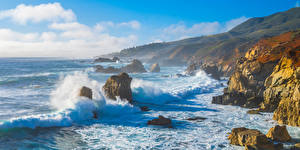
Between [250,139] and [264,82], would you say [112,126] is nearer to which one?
[250,139]

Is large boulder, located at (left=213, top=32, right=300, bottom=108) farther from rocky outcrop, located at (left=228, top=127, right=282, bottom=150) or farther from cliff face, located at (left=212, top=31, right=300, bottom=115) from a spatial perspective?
rocky outcrop, located at (left=228, top=127, right=282, bottom=150)

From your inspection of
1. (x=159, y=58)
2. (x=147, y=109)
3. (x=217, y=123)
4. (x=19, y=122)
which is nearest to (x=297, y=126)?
(x=217, y=123)

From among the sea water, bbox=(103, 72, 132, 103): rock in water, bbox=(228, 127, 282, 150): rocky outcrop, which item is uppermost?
bbox=(103, 72, 132, 103): rock in water

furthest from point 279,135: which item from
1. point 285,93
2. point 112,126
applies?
point 112,126

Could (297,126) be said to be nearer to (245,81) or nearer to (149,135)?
(149,135)

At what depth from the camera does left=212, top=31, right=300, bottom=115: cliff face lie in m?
16.4

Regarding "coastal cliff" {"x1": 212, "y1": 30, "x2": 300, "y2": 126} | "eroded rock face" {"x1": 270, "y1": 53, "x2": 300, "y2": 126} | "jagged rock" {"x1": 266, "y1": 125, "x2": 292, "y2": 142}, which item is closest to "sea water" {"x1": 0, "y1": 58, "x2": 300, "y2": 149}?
"eroded rock face" {"x1": 270, "y1": 53, "x2": 300, "y2": 126}

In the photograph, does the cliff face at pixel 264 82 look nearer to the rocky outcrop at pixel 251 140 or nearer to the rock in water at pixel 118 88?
the rocky outcrop at pixel 251 140

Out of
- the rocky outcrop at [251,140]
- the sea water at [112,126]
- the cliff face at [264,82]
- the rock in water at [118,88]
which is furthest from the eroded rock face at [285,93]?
the rock in water at [118,88]

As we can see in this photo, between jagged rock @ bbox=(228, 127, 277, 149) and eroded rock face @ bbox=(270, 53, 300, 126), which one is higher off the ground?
eroded rock face @ bbox=(270, 53, 300, 126)

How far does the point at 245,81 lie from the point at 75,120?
1742 cm

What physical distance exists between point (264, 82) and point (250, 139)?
1525 cm

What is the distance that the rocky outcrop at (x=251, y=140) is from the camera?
9.45m

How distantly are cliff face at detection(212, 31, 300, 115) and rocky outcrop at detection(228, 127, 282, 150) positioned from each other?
6.33 metres
